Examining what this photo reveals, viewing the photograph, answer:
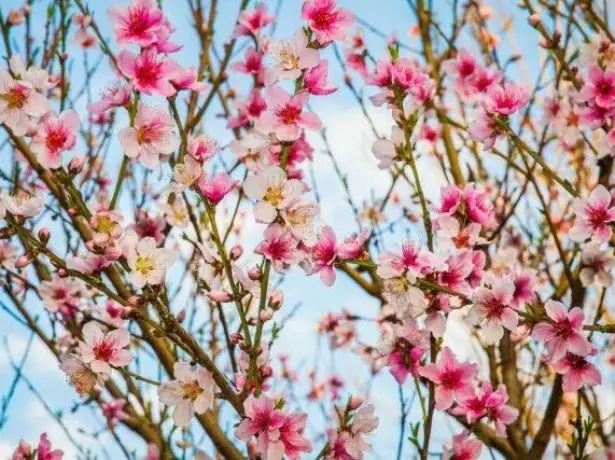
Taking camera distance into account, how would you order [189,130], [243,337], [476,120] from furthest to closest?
[189,130] → [476,120] → [243,337]

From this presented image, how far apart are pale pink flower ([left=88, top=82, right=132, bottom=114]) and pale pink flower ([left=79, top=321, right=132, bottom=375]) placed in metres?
0.60

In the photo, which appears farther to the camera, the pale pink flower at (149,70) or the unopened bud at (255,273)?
the pale pink flower at (149,70)

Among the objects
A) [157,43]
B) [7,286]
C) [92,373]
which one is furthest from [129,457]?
[157,43]

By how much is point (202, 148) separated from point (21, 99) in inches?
22.1

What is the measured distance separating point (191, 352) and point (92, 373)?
37 cm

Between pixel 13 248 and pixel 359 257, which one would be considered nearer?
pixel 359 257

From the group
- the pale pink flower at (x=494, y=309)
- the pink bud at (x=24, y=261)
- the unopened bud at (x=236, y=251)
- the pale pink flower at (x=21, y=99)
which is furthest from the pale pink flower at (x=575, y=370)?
the pale pink flower at (x=21, y=99)

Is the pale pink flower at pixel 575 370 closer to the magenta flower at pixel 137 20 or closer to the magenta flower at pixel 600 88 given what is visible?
the magenta flower at pixel 600 88

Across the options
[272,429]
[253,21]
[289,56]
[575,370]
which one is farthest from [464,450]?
[253,21]

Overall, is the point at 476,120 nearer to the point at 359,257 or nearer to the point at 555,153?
Result: the point at 359,257

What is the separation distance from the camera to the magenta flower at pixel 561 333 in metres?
1.87

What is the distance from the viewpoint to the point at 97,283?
1735 millimetres

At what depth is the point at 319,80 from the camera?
6.36 feet

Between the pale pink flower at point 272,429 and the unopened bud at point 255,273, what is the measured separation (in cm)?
30
